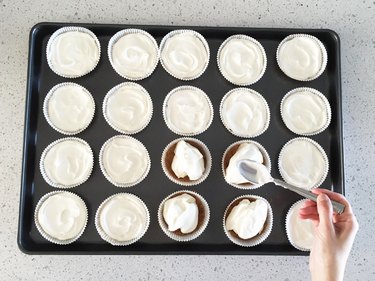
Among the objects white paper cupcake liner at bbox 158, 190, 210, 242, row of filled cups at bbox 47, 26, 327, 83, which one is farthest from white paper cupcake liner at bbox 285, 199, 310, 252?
row of filled cups at bbox 47, 26, 327, 83

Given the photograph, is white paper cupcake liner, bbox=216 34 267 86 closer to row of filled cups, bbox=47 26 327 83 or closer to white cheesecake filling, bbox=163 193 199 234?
row of filled cups, bbox=47 26 327 83

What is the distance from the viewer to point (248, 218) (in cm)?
104

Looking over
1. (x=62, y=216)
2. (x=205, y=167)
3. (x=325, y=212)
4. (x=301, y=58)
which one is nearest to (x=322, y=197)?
(x=325, y=212)

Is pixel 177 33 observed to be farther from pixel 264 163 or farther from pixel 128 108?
pixel 264 163

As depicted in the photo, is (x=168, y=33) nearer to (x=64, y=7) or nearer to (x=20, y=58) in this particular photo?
(x=64, y=7)

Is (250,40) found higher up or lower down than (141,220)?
higher up

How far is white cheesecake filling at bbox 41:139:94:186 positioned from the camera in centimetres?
109

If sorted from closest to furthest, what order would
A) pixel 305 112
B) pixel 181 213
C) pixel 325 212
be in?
pixel 325 212, pixel 181 213, pixel 305 112

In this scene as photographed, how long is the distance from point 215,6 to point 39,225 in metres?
0.77

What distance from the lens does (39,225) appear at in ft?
3.50

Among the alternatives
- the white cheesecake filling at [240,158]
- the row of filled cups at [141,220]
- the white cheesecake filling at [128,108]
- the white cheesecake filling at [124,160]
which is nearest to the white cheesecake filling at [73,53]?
the white cheesecake filling at [128,108]

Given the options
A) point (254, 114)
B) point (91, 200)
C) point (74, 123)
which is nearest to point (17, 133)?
point (74, 123)

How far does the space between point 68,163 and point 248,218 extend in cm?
48

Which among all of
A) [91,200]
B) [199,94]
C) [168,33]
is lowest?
[91,200]
